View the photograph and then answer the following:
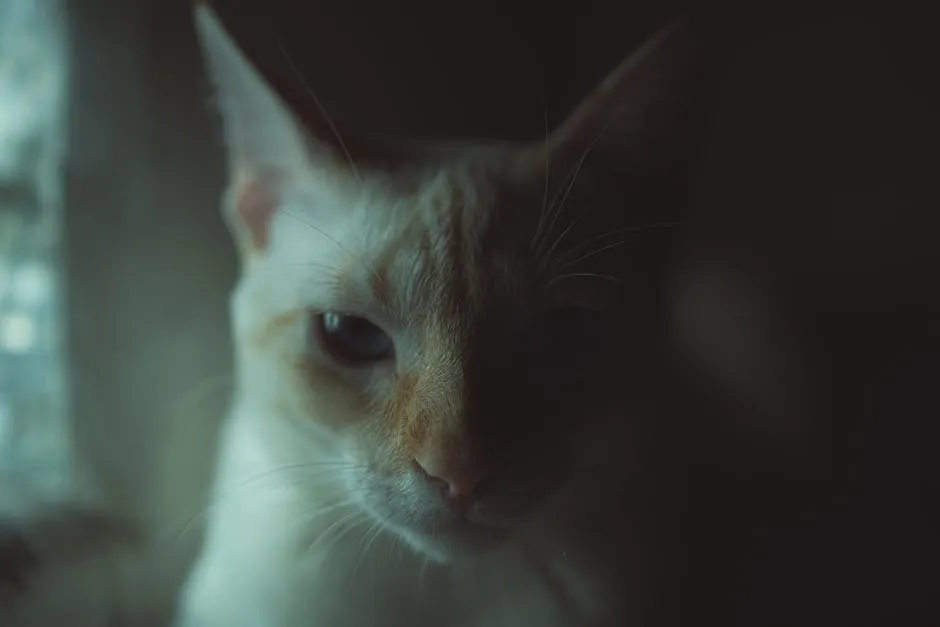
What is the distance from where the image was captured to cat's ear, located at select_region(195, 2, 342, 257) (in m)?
0.77

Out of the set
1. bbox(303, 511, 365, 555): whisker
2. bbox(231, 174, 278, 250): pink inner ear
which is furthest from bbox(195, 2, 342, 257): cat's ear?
bbox(303, 511, 365, 555): whisker

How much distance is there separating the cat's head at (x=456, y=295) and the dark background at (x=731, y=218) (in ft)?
0.27

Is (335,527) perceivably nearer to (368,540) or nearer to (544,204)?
(368,540)

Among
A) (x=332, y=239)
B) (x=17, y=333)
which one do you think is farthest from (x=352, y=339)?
(x=17, y=333)

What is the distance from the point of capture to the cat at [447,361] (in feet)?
2.42

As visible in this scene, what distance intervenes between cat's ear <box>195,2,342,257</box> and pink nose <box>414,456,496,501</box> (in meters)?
0.27

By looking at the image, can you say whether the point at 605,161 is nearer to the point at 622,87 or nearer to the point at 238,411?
the point at 622,87

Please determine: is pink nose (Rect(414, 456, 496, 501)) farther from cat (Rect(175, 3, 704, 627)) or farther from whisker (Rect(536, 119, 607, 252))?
whisker (Rect(536, 119, 607, 252))

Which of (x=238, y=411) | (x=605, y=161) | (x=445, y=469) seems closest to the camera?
(x=445, y=469)

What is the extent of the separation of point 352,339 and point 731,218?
390 millimetres

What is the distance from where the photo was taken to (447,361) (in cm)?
73

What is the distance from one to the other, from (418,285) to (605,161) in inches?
8.0

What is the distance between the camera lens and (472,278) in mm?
747

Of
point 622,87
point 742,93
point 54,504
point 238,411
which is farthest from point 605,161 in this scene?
point 54,504
